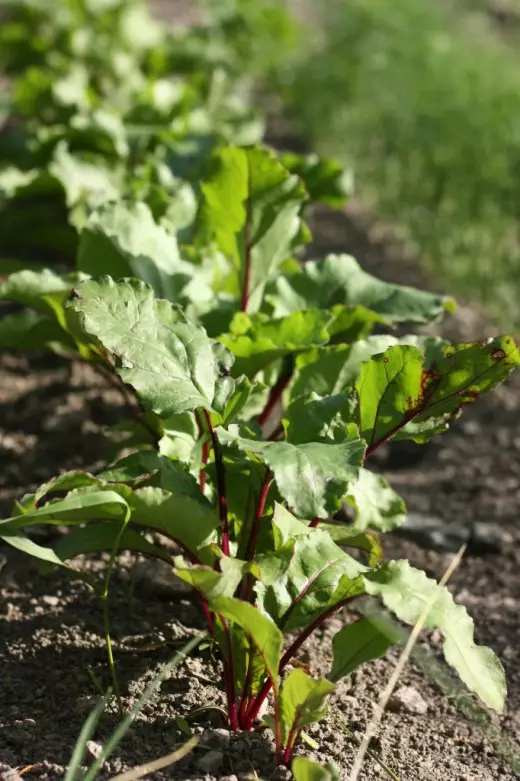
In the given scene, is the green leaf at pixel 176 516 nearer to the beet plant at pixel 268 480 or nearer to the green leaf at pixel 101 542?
the beet plant at pixel 268 480

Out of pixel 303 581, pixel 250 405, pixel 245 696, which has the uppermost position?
pixel 303 581

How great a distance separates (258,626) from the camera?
165cm

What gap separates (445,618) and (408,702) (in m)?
0.49

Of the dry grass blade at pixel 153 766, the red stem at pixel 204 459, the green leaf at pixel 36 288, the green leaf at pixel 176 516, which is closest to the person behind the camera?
the dry grass blade at pixel 153 766

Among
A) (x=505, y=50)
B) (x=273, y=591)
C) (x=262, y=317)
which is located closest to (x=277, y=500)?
(x=273, y=591)

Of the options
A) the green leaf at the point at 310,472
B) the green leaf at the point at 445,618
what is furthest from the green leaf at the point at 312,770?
the green leaf at the point at 310,472

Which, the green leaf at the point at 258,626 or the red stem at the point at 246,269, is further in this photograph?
the red stem at the point at 246,269

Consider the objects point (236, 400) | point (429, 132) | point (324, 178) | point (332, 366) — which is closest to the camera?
point (236, 400)

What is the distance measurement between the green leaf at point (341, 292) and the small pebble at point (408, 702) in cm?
84

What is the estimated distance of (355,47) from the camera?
616 centimetres

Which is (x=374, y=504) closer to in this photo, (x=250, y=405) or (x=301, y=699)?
(x=250, y=405)

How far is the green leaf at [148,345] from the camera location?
1.83 meters

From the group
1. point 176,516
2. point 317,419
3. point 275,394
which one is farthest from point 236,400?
point 275,394

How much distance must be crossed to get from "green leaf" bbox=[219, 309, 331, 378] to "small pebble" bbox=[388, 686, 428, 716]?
71cm
